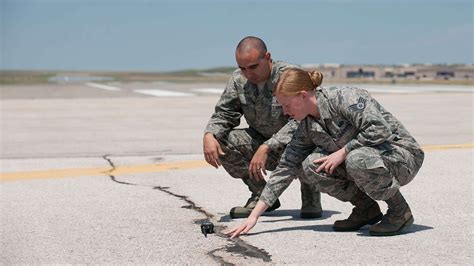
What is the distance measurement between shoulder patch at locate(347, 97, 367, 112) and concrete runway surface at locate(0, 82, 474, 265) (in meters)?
0.84

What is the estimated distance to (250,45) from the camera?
5.08m

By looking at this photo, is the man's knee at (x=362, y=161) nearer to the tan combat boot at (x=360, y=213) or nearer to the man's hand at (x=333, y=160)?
the man's hand at (x=333, y=160)

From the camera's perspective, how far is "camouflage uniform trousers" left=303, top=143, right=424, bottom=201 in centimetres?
471

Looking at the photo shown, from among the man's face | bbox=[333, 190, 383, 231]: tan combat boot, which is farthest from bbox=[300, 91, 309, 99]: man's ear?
bbox=[333, 190, 383, 231]: tan combat boot

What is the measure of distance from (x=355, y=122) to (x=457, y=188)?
2.86 meters

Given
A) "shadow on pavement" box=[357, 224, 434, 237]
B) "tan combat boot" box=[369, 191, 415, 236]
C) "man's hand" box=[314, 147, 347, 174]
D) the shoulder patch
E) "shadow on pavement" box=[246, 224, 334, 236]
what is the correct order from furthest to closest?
"shadow on pavement" box=[246, 224, 334, 236] < "shadow on pavement" box=[357, 224, 434, 237] < "tan combat boot" box=[369, 191, 415, 236] < "man's hand" box=[314, 147, 347, 174] < the shoulder patch

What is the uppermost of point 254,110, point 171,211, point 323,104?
point 323,104

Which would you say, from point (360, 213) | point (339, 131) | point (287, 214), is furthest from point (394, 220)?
point (287, 214)

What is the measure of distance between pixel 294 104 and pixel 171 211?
6.23 feet

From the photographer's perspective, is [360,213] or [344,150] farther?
[360,213]

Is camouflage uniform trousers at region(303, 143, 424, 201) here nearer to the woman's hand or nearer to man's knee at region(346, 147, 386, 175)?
man's knee at region(346, 147, 386, 175)

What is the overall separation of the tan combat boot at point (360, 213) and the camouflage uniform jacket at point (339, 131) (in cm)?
47

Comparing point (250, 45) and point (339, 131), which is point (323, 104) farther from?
point (250, 45)

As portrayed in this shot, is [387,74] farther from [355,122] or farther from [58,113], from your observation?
[355,122]
